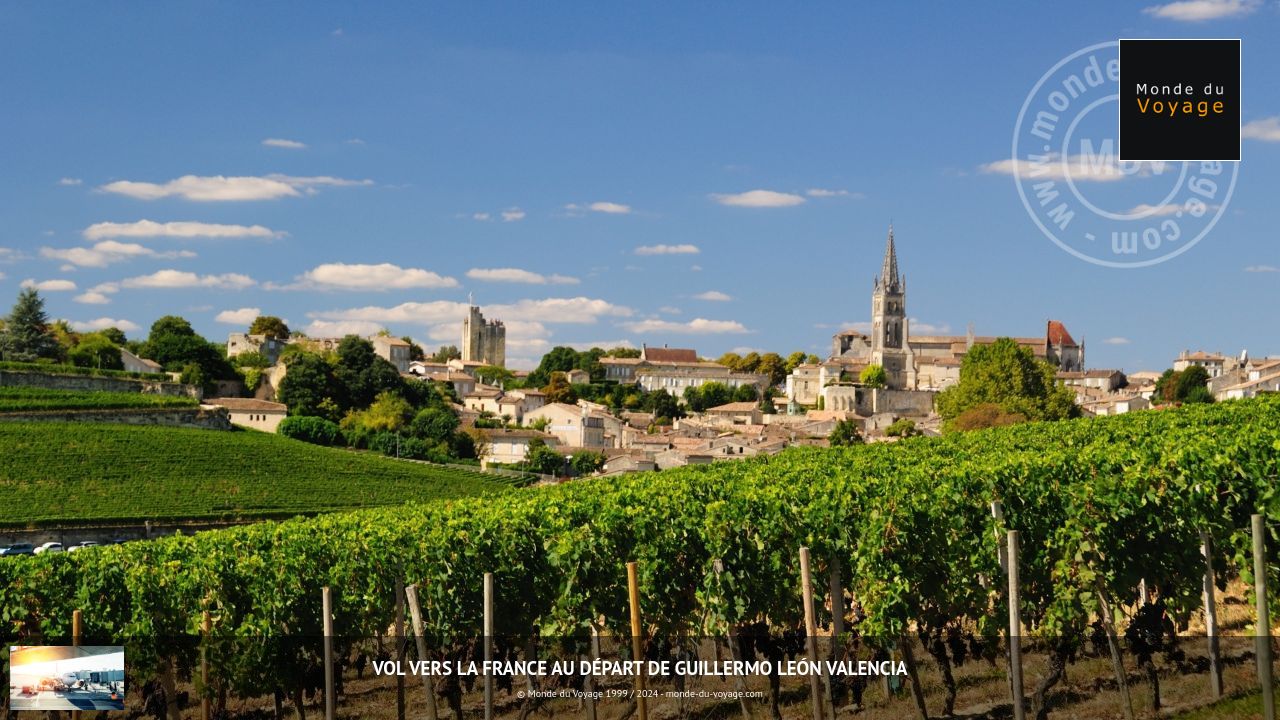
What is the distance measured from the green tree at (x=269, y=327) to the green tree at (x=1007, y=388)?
72388mm

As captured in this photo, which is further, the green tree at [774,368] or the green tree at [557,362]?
the green tree at [774,368]

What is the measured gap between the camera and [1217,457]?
12672 mm

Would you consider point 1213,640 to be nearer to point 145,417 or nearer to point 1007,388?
point 1007,388

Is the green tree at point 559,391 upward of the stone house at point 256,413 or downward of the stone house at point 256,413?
upward

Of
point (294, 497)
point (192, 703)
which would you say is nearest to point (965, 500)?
point (192, 703)

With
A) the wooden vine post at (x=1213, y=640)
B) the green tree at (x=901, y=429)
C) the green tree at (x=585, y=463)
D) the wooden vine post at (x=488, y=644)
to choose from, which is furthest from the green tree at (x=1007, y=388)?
the wooden vine post at (x=488, y=644)

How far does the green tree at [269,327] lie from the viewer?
117750 mm

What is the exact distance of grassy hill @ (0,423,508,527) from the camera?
47312 mm

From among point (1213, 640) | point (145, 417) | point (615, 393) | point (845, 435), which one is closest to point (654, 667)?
point (1213, 640)

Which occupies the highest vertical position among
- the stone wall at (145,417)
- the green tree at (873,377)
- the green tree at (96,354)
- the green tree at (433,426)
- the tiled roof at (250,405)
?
the green tree at (96,354)

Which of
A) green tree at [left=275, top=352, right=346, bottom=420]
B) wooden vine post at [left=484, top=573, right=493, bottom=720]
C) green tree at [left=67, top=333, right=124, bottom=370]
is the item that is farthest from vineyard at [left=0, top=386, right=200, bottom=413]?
wooden vine post at [left=484, top=573, right=493, bottom=720]

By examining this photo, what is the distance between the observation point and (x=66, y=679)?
36.5ft

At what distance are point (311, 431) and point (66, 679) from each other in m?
66.6

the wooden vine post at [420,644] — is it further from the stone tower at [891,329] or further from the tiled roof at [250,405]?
the stone tower at [891,329]
